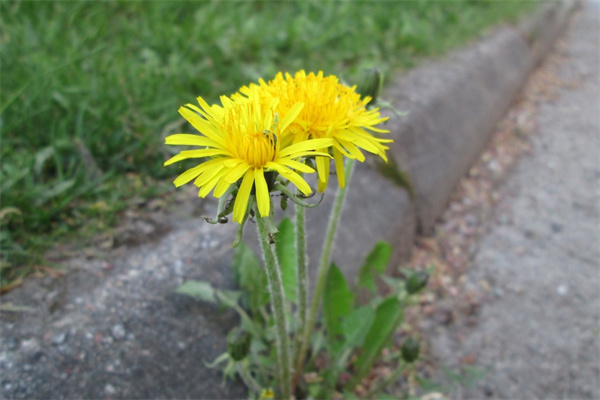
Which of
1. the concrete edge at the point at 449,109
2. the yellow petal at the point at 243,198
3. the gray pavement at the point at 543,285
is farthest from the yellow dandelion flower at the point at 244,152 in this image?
the concrete edge at the point at 449,109

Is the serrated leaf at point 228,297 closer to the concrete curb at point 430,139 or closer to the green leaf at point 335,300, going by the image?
the green leaf at point 335,300

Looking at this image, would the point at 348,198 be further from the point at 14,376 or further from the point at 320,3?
the point at 320,3

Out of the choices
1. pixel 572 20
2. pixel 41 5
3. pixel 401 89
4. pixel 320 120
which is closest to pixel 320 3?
pixel 401 89

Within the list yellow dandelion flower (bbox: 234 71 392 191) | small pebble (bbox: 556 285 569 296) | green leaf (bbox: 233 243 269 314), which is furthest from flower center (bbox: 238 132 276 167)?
small pebble (bbox: 556 285 569 296)

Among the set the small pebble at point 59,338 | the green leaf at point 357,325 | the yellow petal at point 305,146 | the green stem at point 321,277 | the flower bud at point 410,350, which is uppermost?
the yellow petal at point 305,146

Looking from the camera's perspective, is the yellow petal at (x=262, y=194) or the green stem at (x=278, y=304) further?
the green stem at (x=278, y=304)

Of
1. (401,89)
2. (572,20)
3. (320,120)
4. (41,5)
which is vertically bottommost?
(572,20)

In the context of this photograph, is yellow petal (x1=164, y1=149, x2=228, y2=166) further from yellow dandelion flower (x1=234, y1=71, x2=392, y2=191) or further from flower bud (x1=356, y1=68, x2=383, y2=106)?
flower bud (x1=356, y1=68, x2=383, y2=106)
